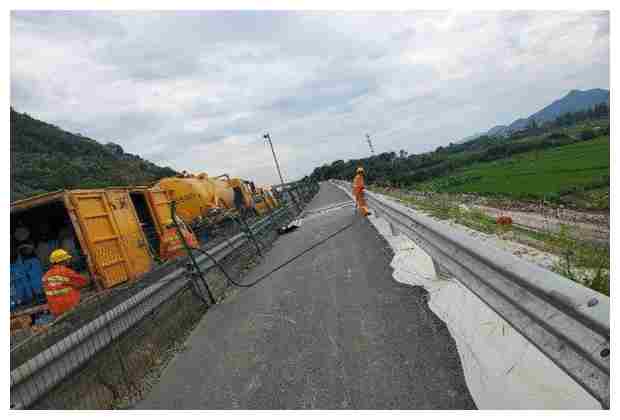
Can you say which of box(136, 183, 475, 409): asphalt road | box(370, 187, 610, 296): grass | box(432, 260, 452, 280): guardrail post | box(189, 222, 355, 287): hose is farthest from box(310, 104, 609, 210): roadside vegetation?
box(136, 183, 475, 409): asphalt road

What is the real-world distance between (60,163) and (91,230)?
174 feet

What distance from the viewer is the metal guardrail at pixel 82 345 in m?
3.32

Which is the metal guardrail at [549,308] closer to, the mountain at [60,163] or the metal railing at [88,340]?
the metal railing at [88,340]

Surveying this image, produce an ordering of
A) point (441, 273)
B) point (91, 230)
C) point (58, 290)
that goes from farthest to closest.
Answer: point (91, 230), point (58, 290), point (441, 273)

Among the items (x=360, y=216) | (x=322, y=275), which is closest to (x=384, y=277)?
(x=322, y=275)

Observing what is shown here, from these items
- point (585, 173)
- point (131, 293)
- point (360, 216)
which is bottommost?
point (585, 173)

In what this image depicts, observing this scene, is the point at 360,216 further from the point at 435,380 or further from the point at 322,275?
the point at 435,380

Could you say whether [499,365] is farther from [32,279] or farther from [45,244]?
[45,244]

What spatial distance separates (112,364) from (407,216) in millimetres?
4320

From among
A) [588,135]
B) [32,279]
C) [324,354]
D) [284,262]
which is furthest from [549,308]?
[588,135]

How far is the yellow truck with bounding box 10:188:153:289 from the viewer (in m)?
9.67

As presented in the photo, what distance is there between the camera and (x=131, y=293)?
5.47m

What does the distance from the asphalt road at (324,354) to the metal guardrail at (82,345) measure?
0.79 meters

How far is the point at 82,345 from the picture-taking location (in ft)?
13.5
